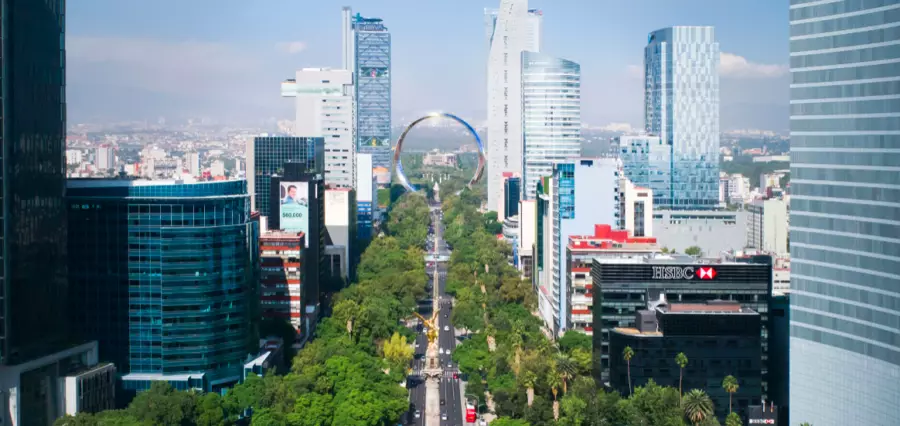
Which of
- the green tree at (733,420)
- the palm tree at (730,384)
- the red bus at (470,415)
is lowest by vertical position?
the red bus at (470,415)

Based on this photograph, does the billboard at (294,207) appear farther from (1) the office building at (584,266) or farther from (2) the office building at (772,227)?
(2) the office building at (772,227)

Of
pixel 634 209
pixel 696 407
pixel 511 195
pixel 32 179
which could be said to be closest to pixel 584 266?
pixel 634 209

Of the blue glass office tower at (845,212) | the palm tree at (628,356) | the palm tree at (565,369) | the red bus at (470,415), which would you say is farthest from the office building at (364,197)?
the blue glass office tower at (845,212)

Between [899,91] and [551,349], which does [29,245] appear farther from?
[899,91]

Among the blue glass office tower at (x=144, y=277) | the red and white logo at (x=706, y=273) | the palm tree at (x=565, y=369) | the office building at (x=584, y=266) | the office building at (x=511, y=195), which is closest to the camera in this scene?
the red and white logo at (x=706, y=273)

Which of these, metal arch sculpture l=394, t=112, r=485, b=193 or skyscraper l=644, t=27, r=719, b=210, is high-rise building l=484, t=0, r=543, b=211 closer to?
metal arch sculpture l=394, t=112, r=485, b=193

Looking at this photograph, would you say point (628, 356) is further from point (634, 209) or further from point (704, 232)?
point (704, 232)

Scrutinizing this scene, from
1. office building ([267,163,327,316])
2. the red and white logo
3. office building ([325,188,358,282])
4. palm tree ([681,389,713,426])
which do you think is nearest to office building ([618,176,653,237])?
office building ([267,163,327,316])
